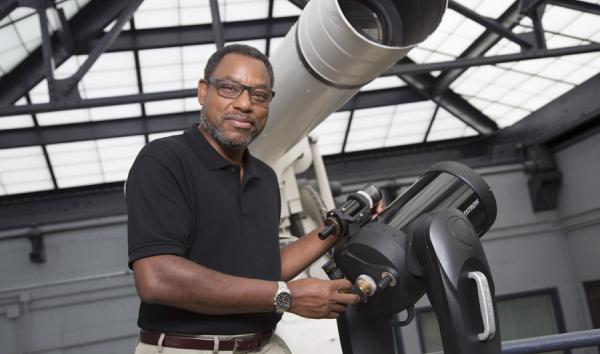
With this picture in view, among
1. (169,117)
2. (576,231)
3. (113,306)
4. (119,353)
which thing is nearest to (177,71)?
(169,117)

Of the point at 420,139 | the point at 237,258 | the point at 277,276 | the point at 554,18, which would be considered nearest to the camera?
the point at 237,258

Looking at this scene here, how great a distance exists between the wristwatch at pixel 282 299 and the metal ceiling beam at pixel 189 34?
694 cm

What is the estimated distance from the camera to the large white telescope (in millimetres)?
2631

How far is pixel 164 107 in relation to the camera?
30.1 feet

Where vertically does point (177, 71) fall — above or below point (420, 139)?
above

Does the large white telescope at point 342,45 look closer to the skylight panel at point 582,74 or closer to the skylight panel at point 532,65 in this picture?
the skylight panel at point 532,65

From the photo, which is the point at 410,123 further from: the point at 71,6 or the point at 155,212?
the point at 155,212

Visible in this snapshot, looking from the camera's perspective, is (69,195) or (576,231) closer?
(69,195)

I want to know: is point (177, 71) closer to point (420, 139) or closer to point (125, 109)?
point (125, 109)

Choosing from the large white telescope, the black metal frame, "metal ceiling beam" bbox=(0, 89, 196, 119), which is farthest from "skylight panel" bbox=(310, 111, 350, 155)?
the large white telescope

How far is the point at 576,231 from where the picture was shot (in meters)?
10.4

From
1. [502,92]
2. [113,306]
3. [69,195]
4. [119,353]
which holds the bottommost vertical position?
[119,353]

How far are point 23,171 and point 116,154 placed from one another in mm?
1342

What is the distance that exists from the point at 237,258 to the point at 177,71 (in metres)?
7.45
